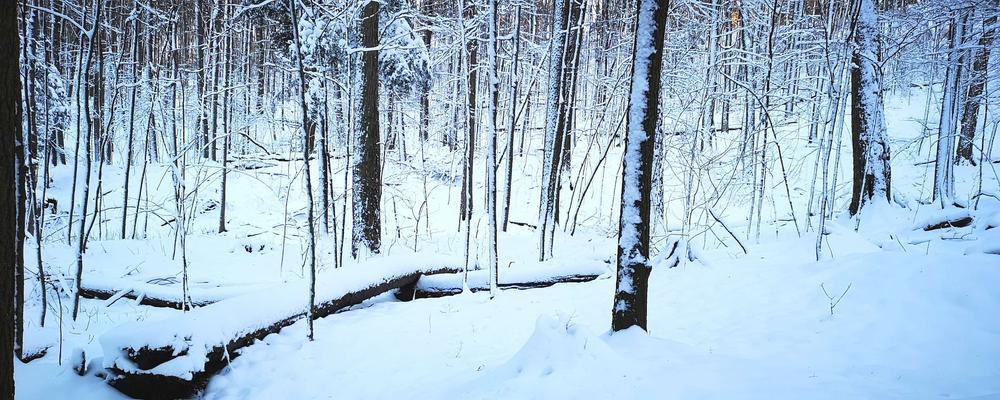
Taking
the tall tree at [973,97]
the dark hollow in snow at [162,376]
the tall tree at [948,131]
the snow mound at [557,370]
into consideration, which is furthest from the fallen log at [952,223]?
the dark hollow in snow at [162,376]

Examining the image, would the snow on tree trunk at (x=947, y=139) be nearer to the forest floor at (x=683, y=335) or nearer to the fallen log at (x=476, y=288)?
the forest floor at (x=683, y=335)

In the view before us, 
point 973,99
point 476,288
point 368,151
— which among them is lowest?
point 476,288

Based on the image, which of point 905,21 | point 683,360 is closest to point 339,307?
point 683,360

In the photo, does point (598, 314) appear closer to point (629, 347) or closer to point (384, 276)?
point (629, 347)

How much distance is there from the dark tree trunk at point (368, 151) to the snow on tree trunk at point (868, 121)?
831 centimetres

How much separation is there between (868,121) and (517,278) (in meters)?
7.11

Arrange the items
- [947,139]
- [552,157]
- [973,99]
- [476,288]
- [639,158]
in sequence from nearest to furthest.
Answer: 1. [639,158]
2. [476,288]
3. [552,157]
4. [947,139]
5. [973,99]

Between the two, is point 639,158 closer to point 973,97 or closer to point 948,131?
point 948,131

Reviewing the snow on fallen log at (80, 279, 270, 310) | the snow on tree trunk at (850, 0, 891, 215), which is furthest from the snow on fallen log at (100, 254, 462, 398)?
the snow on tree trunk at (850, 0, 891, 215)

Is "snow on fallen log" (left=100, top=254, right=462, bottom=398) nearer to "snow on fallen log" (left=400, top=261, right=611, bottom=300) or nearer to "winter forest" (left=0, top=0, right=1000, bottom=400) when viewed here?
"winter forest" (left=0, top=0, right=1000, bottom=400)

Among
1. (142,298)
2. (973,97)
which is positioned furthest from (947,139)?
(142,298)

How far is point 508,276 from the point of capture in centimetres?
698

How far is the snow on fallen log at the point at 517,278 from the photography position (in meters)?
6.71

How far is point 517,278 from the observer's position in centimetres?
698
